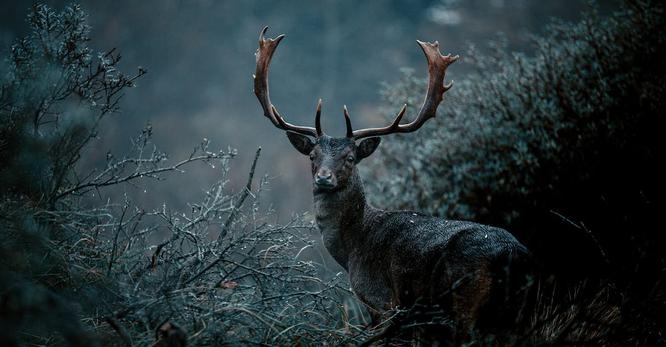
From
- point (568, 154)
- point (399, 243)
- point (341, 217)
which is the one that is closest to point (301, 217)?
point (341, 217)

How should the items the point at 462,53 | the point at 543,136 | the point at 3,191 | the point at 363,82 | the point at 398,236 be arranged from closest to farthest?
the point at 3,191 < the point at 398,236 < the point at 543,136 < the point at 462,53 < the point at 363,82

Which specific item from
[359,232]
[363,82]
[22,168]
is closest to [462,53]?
[363,82]

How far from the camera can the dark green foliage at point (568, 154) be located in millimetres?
4980

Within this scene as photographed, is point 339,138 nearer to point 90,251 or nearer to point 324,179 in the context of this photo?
point 324,179

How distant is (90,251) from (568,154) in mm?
4748

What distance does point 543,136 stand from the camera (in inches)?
237

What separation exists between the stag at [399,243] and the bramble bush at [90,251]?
51cm

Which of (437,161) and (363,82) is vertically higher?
(363,82)

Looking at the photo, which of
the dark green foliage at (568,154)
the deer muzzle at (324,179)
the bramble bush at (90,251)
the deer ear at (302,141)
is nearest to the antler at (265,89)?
the deer ear at (302,141)

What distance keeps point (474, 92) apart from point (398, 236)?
172 inches

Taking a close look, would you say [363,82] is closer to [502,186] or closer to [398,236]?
[502,186]

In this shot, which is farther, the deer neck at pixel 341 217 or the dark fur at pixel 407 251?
the deer neck at pixel 341 217

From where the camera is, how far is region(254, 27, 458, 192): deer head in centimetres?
413

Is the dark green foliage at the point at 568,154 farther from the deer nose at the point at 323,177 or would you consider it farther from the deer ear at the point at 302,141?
the deer ear at the point at 302,141
